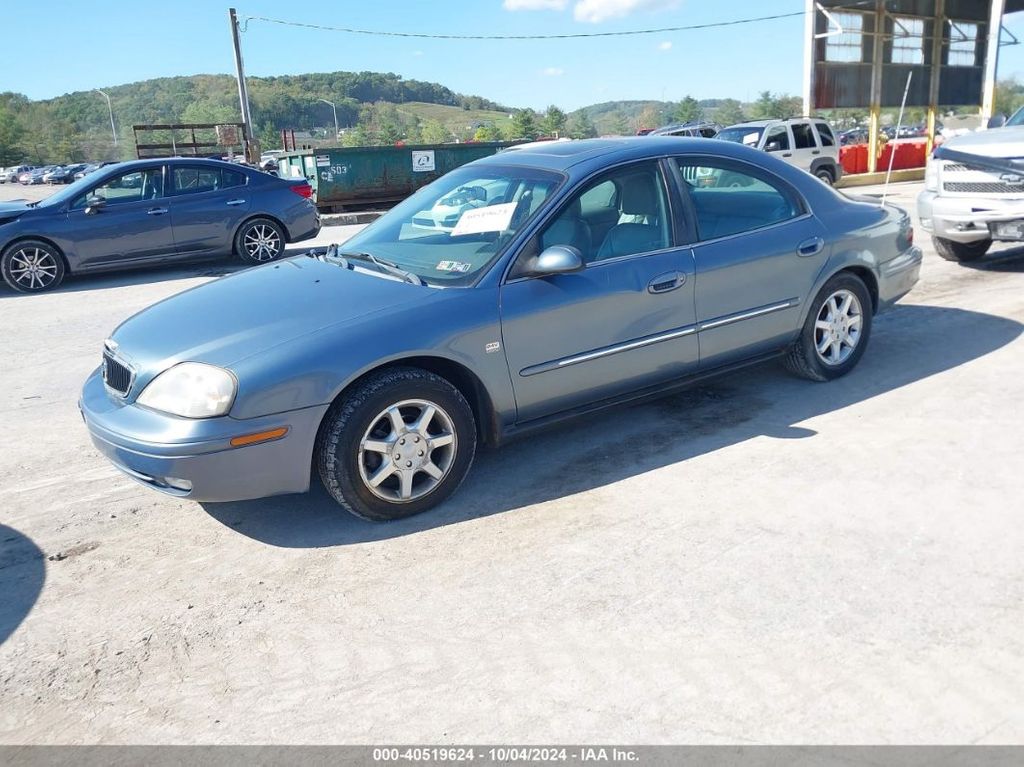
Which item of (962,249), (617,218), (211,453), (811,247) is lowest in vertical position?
(962,249)

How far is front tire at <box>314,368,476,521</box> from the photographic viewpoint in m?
3.54

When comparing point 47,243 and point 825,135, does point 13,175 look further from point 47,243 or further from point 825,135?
point 47,243

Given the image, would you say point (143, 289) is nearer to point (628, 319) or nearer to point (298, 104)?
point (628, 319)

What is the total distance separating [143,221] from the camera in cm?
1030

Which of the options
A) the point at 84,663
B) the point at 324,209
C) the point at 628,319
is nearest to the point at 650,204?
the point at 628,319

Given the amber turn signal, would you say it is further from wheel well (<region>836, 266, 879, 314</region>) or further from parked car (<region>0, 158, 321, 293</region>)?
parked car (<region>0, 158, 321, 293</region>)

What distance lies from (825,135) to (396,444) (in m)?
19.4

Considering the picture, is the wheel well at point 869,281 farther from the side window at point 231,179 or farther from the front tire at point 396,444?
the side window at point 231,179

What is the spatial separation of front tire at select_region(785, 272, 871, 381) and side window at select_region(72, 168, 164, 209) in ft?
27.6

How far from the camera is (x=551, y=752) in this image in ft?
7.82

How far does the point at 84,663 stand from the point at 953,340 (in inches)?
235

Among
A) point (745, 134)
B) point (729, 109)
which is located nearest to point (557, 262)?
point (745, 134)

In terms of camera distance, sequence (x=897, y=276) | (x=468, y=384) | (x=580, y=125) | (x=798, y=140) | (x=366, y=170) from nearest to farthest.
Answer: (x=468, y=384)
(x=897, y=276)
(x=798, y=140)
(x=366, y=170)
(x=580, y=125)

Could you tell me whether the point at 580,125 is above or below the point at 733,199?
above
